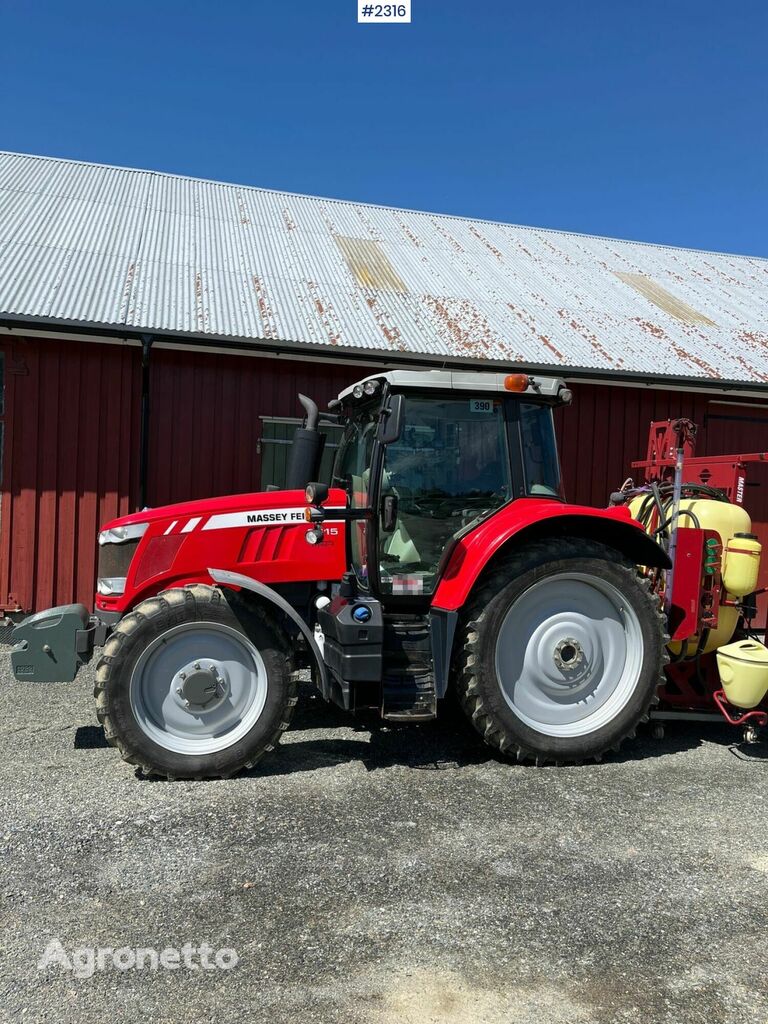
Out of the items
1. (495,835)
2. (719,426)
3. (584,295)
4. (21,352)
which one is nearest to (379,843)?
(495,835)

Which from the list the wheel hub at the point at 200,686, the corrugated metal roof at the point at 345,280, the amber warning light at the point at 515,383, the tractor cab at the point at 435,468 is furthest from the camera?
the corrugated metal roof at the point at 345,280

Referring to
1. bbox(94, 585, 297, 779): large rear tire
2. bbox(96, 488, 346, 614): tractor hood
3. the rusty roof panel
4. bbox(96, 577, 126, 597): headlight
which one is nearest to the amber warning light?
bbox(96, 488, 346, 614): tractor hood

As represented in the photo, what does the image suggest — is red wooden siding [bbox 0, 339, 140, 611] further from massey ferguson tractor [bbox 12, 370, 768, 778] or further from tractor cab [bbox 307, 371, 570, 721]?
tractor cab [bbox 307, 371, 570, 721]

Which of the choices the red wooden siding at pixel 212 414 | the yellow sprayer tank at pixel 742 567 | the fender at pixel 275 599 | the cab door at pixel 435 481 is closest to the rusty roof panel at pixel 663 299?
the red wooden siding at pixel 212 414

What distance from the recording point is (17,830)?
348cm

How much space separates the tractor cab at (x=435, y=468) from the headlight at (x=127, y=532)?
124 cm

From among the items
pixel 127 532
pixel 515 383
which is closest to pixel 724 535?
pixel 515 383

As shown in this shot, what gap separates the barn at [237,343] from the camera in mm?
7445

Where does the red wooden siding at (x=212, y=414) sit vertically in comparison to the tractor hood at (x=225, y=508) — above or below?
above

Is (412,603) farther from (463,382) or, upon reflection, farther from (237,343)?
(237,343)

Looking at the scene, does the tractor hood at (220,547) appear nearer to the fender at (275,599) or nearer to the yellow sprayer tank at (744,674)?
the fender at (275,599)

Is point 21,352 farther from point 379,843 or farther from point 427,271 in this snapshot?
point 379,843

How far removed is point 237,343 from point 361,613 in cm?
433

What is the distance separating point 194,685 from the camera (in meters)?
4.06
